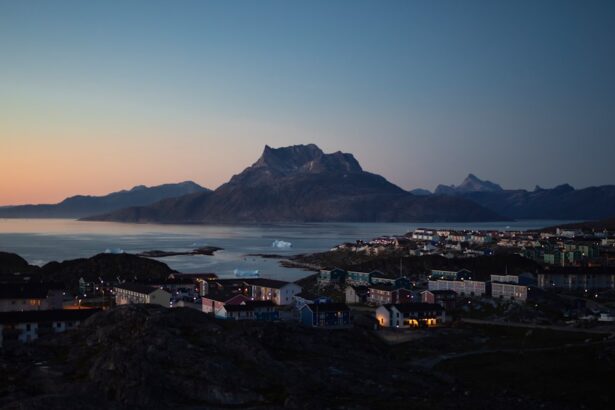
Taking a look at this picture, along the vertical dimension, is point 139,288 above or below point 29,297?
below

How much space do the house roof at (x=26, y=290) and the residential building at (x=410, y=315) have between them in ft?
70.5

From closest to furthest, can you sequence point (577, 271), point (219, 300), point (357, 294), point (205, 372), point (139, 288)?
point (205, 372) → point (219, 300) → point (139, 288) → point (357, 294) → point (577, 271)

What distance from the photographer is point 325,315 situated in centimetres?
3788

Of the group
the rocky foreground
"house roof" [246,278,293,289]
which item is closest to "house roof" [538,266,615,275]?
"house roof" [246,278,293,289]

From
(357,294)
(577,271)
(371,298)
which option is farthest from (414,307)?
(577,271)

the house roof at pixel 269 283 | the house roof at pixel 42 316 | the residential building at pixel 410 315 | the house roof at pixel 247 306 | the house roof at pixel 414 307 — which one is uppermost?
the house roof at pixel 42 316

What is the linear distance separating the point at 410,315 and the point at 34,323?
22170mm

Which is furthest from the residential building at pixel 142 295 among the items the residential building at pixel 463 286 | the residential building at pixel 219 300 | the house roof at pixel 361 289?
the residential building at pixel 463 286

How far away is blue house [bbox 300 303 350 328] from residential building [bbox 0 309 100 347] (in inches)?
486

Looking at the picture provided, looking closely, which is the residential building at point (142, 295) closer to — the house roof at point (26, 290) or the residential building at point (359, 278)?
the house roof at point (26, 290)

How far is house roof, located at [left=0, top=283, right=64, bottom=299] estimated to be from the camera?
3972cm

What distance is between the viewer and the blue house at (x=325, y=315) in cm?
3753

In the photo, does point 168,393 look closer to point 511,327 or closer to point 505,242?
point 511,327

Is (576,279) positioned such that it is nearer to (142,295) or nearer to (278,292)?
(278,292)
